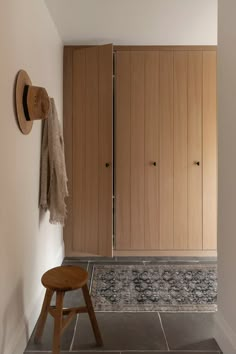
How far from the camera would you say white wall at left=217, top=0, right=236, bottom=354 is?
63.7 inches

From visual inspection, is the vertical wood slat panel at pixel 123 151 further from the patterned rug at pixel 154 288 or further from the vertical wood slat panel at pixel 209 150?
the vertical wood slat panel at pixel 209 150

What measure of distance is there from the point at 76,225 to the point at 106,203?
1.32 feet

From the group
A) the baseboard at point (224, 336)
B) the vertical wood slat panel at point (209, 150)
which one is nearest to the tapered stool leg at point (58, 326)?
the baseboard at point (224, 336)

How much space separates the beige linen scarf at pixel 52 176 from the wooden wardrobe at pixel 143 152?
975 mm

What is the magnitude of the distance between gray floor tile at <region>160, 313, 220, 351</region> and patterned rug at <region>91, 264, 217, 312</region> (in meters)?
0.09

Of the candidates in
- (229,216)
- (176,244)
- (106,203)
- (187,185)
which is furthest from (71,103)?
(229,216)

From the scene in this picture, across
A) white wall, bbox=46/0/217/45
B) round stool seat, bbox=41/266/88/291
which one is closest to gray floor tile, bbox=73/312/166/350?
round stool seat, bbox=41/266/88/291

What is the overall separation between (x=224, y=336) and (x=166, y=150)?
1.94m

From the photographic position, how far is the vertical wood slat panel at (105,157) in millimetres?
3182

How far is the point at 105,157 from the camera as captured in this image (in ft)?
10.5

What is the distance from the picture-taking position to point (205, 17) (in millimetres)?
2592

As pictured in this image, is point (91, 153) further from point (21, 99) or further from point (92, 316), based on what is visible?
point (92, 316)

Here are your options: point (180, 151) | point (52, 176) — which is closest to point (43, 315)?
point (52, 176)

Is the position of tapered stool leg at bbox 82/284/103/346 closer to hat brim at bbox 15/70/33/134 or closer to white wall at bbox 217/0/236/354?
white wall at bbox 217/0/236/354
